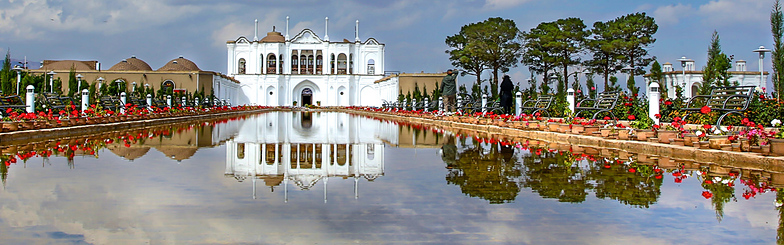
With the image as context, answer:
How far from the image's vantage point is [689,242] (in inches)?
134

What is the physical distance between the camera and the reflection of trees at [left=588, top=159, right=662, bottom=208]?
4.82 metres

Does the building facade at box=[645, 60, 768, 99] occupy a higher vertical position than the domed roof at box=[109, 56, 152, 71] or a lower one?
lower

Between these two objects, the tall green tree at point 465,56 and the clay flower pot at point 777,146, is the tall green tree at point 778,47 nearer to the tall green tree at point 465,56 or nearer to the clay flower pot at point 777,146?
the clay flower pot at point 777,146

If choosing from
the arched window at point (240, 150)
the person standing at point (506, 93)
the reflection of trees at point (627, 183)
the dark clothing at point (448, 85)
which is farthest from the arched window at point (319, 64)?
the reflection of trees at point (627, 183)

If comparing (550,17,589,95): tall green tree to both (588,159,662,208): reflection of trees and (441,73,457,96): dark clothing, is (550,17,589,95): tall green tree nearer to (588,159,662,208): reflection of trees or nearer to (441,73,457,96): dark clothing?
(441,73,457,96): dark clothing

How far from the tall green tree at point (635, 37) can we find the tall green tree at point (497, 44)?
7.12 meters

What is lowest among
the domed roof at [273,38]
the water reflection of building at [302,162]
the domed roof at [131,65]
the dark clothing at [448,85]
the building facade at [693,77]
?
the water reflection of building at [302,162]

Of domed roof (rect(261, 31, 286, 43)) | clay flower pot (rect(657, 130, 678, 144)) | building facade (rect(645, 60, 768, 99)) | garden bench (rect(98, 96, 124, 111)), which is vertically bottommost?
clay flower pot (rect(657, 130, 678, 144))

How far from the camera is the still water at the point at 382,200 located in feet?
11.6

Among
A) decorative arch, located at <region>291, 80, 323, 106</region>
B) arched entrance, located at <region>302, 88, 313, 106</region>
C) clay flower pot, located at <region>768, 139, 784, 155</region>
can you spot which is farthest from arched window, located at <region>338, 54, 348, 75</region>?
clay flower pot, located at <region>768, 139, 784, 155</region>

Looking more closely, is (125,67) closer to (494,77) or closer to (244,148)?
(494,77)

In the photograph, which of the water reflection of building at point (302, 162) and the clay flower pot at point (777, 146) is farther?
the clay flower pot at point (777, 146)

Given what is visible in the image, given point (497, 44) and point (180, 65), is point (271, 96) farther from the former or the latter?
point (497, 44)

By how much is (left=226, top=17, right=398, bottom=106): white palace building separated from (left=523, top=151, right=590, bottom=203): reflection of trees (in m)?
63.4
